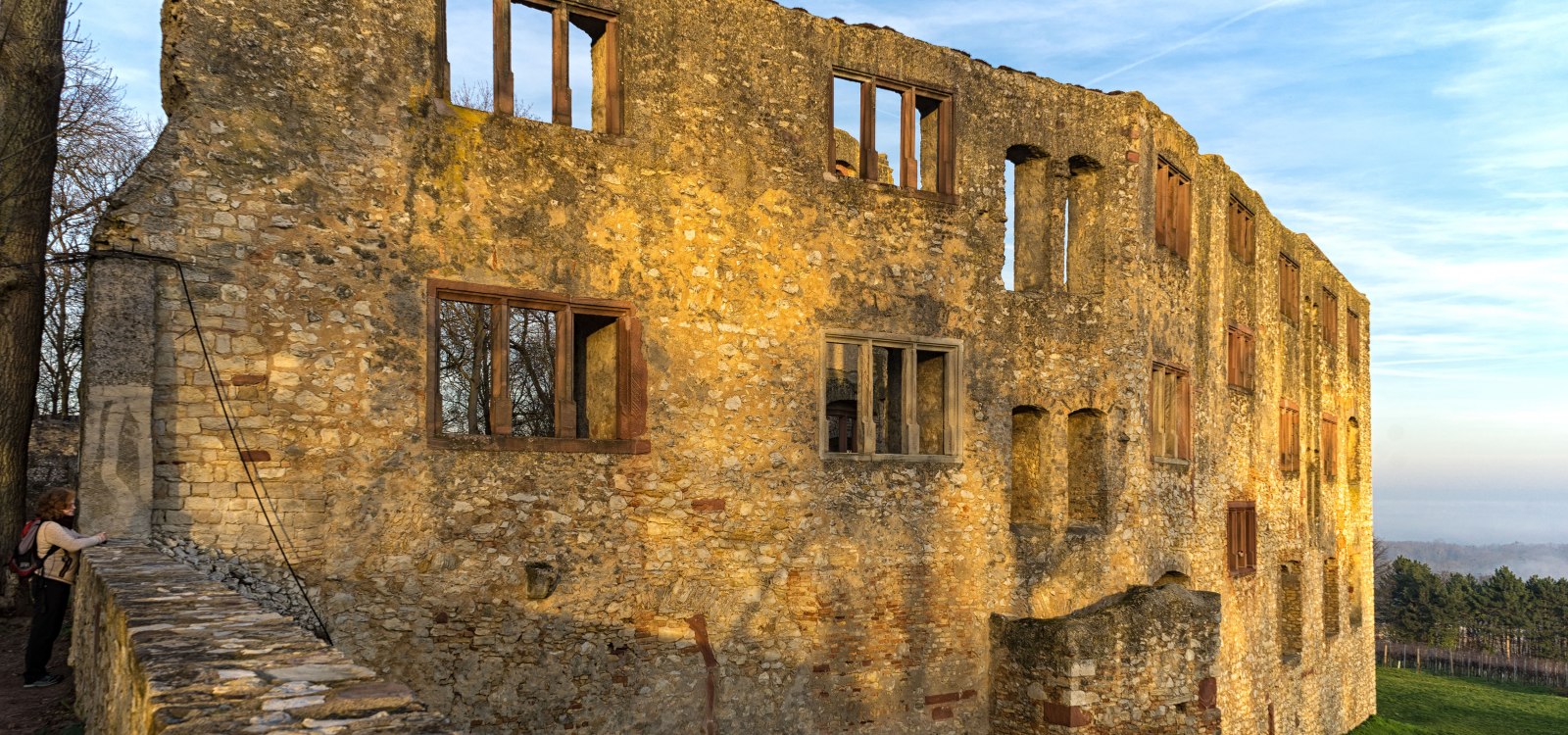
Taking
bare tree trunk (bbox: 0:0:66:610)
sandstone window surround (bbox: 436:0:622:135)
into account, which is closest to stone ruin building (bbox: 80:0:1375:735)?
sandstone window surround (bbox: 436:0:622:135)

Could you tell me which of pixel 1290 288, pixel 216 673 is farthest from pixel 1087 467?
pixel 216 673

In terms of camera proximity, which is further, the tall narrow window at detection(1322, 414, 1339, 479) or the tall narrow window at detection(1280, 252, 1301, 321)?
the tall narrow window at detection(1322, 414, 1339, 479)

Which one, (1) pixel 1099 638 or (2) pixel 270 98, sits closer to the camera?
(2) pixel 270 98

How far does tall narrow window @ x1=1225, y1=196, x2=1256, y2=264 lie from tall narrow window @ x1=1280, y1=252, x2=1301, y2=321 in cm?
255

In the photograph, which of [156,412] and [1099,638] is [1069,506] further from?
[156,412]

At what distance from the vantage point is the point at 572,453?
10.3m

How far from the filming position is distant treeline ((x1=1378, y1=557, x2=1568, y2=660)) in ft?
165

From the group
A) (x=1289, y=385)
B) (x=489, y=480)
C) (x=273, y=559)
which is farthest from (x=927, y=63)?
(x=1289, y=385)

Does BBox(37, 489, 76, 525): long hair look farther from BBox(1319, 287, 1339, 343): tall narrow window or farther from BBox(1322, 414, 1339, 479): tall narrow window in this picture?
BBox(1319, 287, 1339, 343): tall narrow window

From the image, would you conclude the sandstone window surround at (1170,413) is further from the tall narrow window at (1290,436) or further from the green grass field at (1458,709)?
the green grass field at (1458,709)

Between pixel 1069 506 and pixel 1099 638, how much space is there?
2385 mm

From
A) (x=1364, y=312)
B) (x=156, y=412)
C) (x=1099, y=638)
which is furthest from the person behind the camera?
(x=1364, y=312)

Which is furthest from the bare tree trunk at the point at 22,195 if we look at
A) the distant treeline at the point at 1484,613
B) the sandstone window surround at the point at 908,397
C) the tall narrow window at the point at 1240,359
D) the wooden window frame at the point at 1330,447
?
the distant treeline at the point at 1484,613

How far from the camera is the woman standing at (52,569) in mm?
8008
